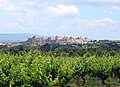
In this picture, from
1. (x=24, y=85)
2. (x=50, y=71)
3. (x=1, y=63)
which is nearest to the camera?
(x=24, y=85)

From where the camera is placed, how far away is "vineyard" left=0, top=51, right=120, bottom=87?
21609 mm

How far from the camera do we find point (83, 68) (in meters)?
37.9

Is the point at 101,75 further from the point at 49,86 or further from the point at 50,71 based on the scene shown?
the point at 49,86

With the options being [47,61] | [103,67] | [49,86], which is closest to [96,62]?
[103,67]

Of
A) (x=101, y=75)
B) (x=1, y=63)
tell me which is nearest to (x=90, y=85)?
(x=101, y=75)

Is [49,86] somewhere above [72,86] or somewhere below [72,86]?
above

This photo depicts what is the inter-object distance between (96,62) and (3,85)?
20261mm

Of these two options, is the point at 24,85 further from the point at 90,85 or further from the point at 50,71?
the point at 90,85

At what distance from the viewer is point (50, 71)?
3183cm

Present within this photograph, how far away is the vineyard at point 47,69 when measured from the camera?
851 inches

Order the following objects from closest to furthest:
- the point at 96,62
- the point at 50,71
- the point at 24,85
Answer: the point at 24,85 → the point at 50,71 → the point at 96,62

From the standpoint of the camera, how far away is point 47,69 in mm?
31609

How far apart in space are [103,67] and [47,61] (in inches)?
337

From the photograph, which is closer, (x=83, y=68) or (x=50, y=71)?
(x=50, y=71)
